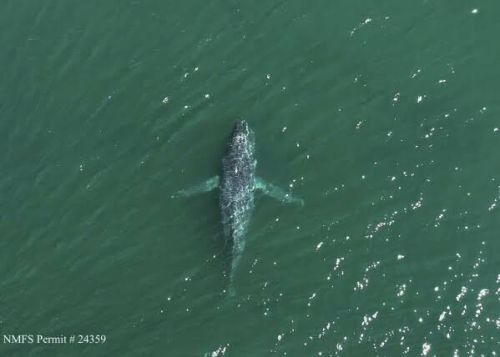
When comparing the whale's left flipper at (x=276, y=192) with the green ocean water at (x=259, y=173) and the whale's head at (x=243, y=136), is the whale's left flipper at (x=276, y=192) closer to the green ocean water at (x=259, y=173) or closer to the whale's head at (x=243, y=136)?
the green ocean water at (x=259, y=173)

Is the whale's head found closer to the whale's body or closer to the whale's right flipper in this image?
the whale's body

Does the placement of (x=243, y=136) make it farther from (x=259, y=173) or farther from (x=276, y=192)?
(x=276, y=192)

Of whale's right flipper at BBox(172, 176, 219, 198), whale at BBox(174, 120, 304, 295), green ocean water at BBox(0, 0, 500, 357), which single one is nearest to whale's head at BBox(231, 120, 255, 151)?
whale at BBox(174, 120, 304, 295)

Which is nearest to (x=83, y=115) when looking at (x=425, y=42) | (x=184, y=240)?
(x=184, y=240)

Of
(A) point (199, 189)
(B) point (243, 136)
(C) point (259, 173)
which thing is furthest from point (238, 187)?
(B) point (243, 136)

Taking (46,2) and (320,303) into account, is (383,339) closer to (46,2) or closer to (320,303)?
(320,303)
